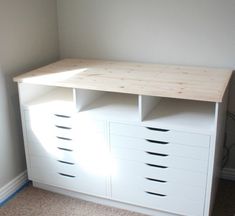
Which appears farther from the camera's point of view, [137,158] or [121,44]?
[121,44]

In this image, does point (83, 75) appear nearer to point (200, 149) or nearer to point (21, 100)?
point (21, 100)

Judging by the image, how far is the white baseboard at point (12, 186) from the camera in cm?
225

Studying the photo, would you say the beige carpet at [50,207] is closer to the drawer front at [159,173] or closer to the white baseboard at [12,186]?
the white baseboard at [12,186]

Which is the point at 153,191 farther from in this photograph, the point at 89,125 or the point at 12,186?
the point at 12,186

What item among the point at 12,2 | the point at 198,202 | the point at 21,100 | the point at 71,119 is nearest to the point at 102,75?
the point at 71,119

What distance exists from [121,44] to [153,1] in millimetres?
372

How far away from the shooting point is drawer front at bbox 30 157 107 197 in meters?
2.13

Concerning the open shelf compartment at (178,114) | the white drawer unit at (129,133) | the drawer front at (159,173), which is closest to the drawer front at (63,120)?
the white drawer unit at (129,133)

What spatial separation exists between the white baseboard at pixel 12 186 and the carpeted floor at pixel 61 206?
0.13ft

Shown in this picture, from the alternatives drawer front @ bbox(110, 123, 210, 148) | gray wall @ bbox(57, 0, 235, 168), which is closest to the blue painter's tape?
drawer front @ bbox(110, 123, 210, 148)

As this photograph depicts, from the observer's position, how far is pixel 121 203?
216 centimetres

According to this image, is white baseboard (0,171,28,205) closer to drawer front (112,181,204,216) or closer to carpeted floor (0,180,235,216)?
carpeted floor (0,180,235,216)

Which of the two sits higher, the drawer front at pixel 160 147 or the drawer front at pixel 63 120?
the drawer front at pixel 63 120

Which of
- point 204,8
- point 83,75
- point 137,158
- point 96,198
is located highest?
point 204,8
